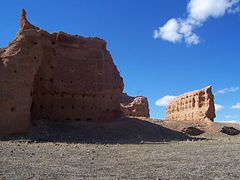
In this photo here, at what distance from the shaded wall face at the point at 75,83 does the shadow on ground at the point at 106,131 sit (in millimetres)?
1499

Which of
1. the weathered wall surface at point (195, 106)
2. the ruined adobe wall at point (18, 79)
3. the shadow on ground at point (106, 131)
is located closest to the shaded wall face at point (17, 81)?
the ruined adobe wall at point (18, 79)

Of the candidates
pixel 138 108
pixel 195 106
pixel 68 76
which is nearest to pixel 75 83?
pixel 68 76

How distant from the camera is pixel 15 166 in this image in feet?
39.6

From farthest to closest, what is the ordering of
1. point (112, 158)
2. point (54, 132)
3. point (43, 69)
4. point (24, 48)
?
point (43, 69) → point (54, 132) → point (24, 48) → point (112, 158)

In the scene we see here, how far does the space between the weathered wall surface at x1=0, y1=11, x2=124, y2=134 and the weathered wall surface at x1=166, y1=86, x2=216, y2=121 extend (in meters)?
17.9

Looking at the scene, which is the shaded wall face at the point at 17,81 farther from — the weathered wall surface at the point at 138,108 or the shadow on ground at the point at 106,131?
the weathered wall surface at the point at 138,108

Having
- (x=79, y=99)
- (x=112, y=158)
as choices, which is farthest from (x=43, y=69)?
(x=112, y=158)

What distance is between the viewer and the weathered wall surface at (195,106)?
50.2m

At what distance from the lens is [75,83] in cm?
3297

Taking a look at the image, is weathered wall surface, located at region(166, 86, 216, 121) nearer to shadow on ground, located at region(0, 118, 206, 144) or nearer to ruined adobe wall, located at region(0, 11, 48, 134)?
shadow on ground, located at region(0, 118, 206, 144)

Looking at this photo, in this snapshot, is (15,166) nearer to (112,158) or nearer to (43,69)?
(112,158)

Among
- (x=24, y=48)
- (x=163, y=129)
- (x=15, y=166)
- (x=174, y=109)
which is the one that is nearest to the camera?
(x=15, y=166)

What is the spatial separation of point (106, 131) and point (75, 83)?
17.3 ft

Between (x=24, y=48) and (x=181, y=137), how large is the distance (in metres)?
14.7
